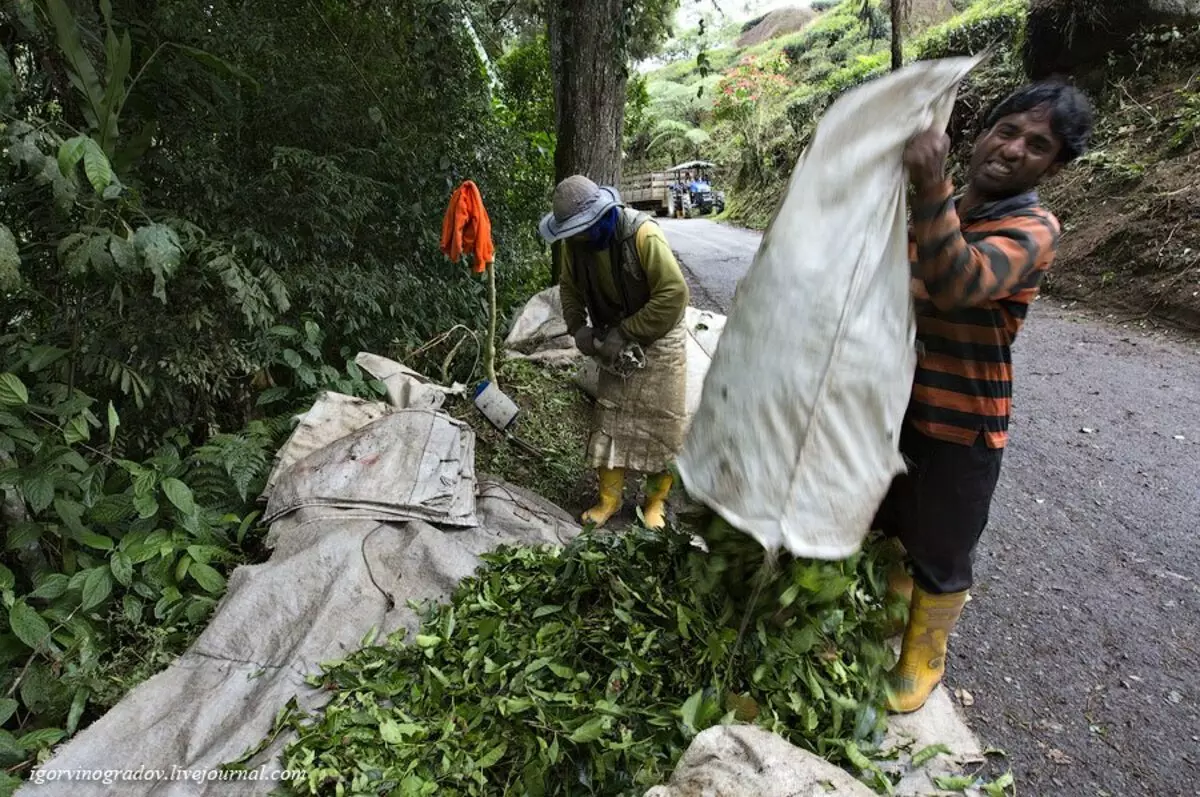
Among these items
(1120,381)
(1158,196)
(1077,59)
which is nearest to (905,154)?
(1120,381)

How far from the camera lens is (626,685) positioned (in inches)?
70.2

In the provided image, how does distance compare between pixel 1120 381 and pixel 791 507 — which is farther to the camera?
pixel 1120 381

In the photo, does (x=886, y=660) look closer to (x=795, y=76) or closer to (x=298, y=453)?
(x=298, y=453)

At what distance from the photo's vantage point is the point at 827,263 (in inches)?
50.3

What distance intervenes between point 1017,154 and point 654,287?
1566 millimetres

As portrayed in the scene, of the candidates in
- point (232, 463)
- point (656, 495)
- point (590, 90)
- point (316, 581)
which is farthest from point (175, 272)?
point (590, 90)

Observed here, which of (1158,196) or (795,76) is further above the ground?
(795,76)

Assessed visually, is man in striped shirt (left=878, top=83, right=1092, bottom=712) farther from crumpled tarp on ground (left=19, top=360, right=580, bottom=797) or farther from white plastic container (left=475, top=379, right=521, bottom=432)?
white plastic container (left=475, top=379, right=521, bottom=432)

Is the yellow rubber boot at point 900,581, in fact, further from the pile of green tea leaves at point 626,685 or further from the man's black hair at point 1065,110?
the man's black hair at point 1065,110

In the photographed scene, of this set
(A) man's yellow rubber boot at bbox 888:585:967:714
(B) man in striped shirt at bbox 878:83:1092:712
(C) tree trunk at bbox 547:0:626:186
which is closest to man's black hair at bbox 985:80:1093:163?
(B) man in striped shirt at bbox 878:83:1092:712

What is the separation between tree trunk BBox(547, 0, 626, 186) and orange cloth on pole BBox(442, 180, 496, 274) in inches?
45.1

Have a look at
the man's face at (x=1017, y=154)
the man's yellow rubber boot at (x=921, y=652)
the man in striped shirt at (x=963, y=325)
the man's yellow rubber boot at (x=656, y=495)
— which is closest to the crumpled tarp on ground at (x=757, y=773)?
the man's yellow rubber boot at (x=921, y=652)

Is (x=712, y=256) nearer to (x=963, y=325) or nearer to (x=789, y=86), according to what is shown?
(x=963, y=325)

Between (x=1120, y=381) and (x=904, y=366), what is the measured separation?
4.30m
